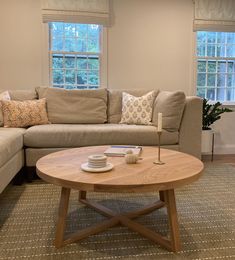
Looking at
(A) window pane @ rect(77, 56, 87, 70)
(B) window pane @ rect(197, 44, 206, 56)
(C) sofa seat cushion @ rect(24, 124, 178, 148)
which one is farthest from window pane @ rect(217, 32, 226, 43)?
(C) sofa seat cushion @ rect(24, 124, 178, 148)

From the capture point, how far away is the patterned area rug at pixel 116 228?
1576 mm

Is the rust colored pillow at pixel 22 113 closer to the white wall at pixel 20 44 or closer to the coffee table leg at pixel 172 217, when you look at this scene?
the white wall at pixel 20 44

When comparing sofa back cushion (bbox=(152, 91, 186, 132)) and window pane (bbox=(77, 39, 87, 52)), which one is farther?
window pane (bbox=(77, 39, 87, 52))

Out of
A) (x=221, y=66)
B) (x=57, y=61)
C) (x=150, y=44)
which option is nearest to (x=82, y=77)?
(x=57, y=61)

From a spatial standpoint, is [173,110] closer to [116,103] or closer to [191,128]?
[191,128]

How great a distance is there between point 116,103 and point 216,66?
1.89 meters

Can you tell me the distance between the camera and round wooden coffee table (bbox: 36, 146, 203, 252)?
56.1 inches

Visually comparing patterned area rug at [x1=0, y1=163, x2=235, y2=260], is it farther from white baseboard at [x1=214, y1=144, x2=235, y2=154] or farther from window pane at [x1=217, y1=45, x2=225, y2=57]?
window pane at [x1=217, y1=45, x2=225, y2=57]

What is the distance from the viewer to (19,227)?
1874mm

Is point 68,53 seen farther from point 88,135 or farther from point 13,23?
point 88,135

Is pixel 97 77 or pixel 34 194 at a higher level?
pixel 97 77

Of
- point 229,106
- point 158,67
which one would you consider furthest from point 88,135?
point 229,106

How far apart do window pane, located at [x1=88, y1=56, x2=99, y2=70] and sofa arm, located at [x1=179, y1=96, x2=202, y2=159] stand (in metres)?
1.61

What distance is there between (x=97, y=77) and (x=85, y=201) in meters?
2.35
